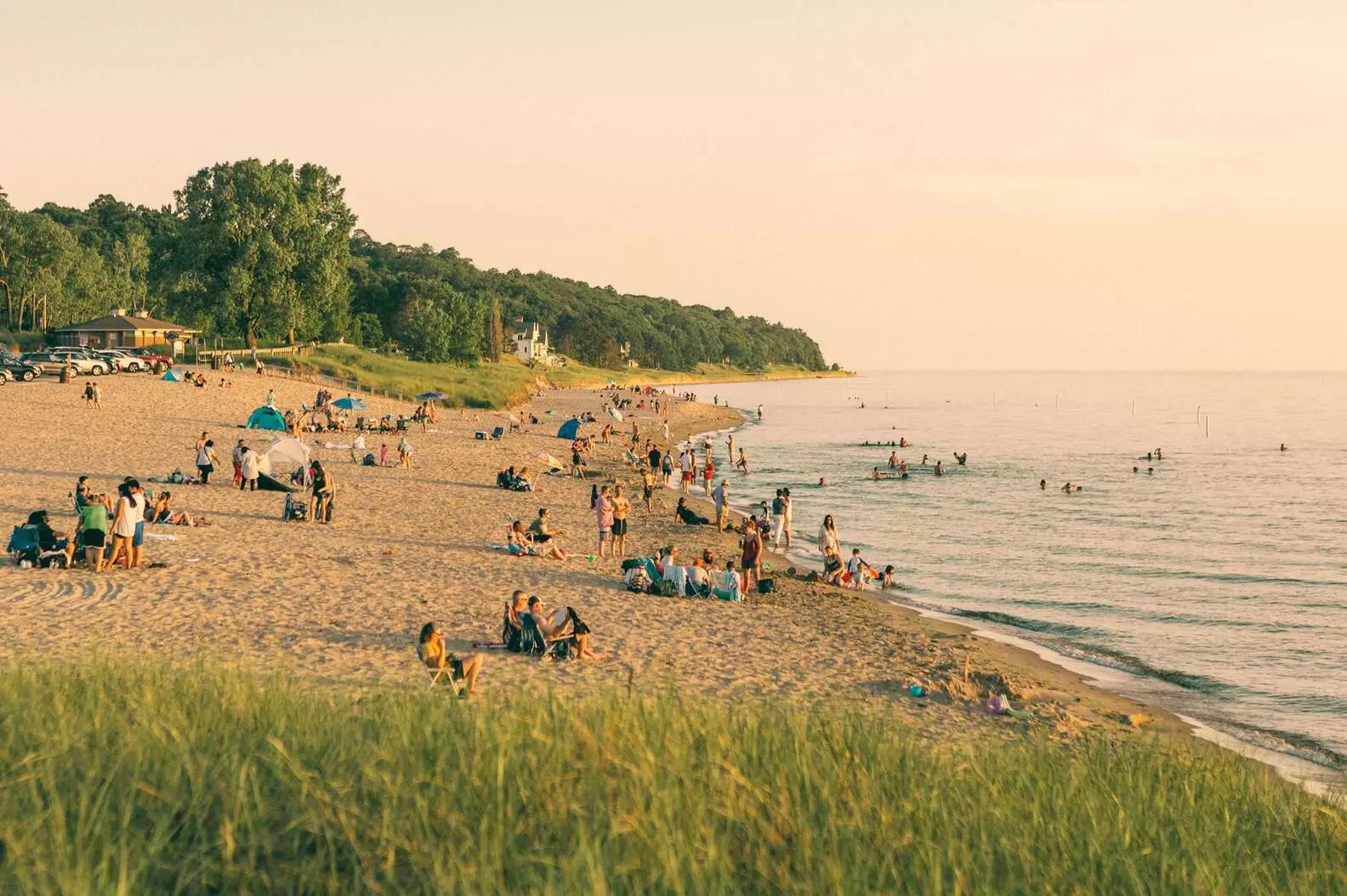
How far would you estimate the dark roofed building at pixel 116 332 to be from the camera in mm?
78188

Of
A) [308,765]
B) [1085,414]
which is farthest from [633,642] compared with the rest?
[1085,414]

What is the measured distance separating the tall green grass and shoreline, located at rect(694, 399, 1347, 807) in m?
2.64

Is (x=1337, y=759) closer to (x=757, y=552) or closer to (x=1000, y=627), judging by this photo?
(x=1000, y=627)

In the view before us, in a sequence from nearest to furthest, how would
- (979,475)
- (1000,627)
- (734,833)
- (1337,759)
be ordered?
1. (734,833)
2. (1337,759)
3. (1000,627)
4. (979,475)

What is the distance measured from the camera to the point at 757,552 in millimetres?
20453

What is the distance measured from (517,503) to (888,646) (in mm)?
15099

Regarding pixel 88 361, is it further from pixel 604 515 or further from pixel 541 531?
pixel 604 515

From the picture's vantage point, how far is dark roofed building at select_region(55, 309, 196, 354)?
7819 centimetres

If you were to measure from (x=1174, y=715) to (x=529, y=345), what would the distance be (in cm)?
14073

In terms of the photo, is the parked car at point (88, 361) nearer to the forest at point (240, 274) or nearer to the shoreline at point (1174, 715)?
the forest at point (240, 274)

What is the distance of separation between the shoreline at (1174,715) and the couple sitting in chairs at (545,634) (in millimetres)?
8198

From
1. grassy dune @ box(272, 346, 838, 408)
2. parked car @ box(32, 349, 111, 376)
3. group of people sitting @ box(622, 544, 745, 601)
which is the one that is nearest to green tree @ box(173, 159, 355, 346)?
grassy dune @ box(272, 346, 838, 408)

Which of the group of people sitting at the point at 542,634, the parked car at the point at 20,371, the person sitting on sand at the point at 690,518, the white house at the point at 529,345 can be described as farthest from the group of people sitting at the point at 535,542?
the white house at the point at 529,345

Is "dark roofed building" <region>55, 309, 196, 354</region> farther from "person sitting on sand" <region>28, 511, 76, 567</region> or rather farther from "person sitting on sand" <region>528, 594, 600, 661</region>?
"person sitting on sand" <region>528, 594, 600, 661</region>
